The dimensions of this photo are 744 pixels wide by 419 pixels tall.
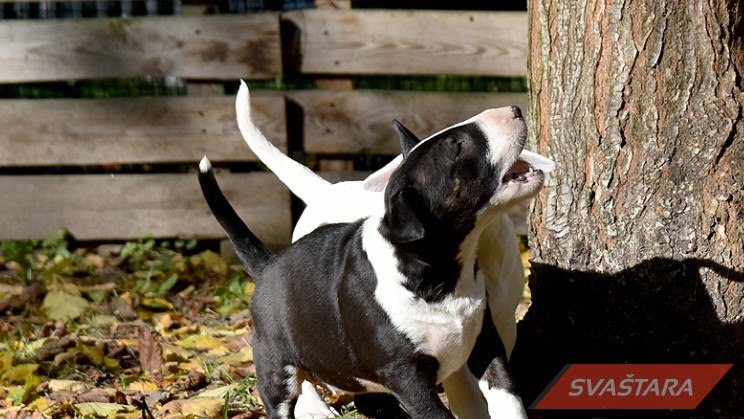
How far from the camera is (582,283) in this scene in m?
3.63

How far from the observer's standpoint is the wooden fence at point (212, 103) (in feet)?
19.0

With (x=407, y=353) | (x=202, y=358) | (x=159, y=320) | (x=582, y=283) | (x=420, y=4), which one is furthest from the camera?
(x=420, y=4)

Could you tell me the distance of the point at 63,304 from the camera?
5086 millimetres

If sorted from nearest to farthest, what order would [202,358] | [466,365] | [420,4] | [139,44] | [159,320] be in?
[466,365] → [202,358] → [159,320] → [139,44] → [420,4]

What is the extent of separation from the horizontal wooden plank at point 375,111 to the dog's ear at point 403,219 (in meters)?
2.99

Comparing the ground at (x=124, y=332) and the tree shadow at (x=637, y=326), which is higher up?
the tree shadow at (x=637, y=326)

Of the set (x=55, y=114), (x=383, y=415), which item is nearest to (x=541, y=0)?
(x=383, y=415)

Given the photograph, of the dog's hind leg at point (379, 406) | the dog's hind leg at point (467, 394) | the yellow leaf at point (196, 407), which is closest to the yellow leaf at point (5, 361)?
the yellow leaf at point (196, 407)

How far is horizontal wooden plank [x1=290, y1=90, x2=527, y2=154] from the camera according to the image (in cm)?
586

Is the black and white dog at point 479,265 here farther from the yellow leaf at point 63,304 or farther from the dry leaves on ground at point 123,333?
the yellow leaf at point 63,304

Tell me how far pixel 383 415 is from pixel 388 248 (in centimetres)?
101

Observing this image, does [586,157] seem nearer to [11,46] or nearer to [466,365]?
[466,365]

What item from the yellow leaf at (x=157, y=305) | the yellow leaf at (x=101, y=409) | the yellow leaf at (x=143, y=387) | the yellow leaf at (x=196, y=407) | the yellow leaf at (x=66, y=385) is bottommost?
the yellow leaf at (x=157, y=305)

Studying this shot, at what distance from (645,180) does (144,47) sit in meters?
3.39
